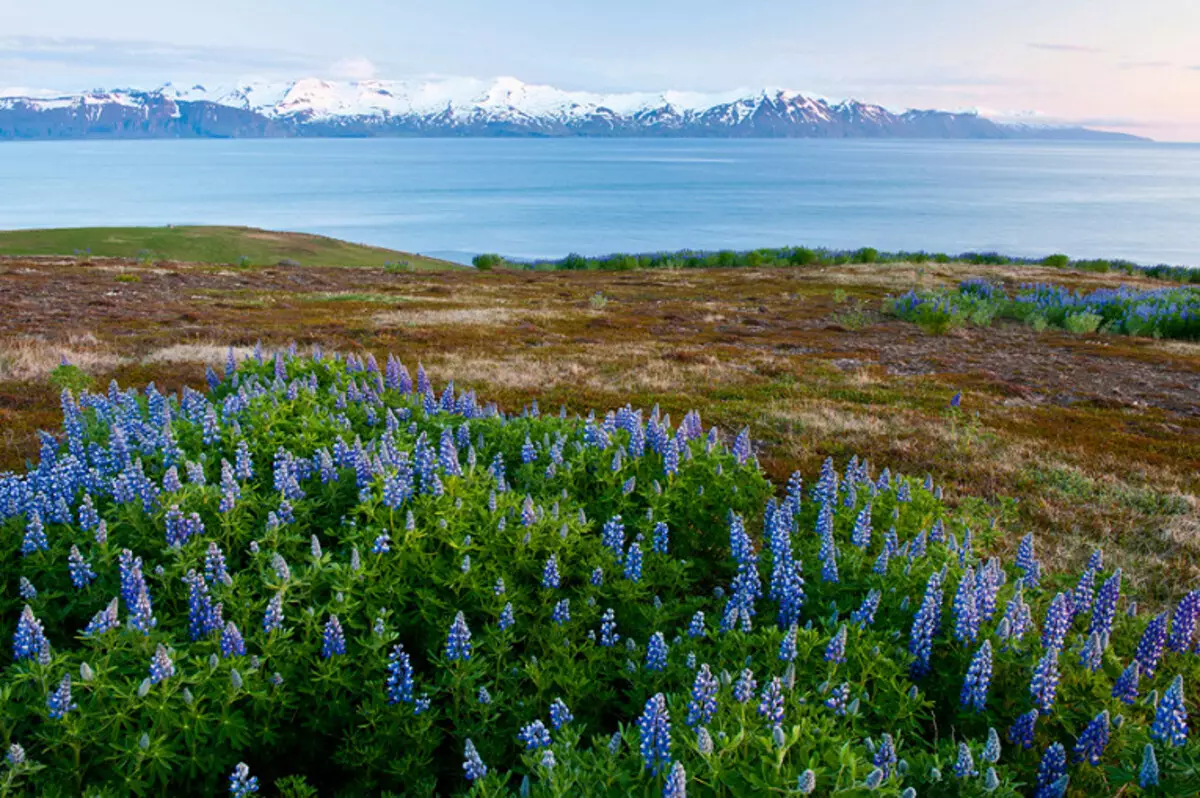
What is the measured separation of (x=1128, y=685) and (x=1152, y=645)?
0.56m

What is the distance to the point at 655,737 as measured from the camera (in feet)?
10.1

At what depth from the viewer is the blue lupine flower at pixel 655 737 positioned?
3.02 metres

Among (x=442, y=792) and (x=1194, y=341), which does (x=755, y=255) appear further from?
(x=442, y=792)

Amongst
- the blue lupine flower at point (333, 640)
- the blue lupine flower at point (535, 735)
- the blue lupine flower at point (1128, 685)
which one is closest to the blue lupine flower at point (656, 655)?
the blue lupine flower at point (535, 735)

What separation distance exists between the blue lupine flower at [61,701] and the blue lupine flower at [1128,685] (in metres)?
5.00

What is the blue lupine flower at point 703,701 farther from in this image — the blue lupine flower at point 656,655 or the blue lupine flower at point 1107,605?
the blue lupine flower at point 1107,605

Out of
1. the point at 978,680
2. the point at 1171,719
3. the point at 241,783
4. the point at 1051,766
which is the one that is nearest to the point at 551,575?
the point at 241,783

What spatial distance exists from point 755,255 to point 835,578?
167ft

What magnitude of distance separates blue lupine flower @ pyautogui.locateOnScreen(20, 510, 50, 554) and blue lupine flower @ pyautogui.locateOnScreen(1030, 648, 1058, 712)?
18.6ft

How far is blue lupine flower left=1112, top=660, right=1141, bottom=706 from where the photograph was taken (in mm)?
3938

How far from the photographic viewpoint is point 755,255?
53.6 meters

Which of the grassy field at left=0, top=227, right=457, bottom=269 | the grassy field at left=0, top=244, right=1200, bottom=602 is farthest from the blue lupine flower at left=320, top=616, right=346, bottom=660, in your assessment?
the grassy field at left=0, top=227, right=457, bottom=269

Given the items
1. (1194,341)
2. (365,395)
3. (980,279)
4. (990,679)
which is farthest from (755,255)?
(990,679)

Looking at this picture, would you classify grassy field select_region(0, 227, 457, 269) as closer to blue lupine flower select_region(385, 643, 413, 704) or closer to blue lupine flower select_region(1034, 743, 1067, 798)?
blue lupine flower select_region(385, 643, 413, 704)
